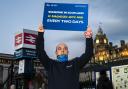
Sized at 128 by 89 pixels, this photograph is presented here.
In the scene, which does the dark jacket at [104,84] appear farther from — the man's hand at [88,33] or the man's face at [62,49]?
the man's hand at [88,33]

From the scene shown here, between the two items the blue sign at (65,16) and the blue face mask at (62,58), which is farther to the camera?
the blue sign at (65,16)

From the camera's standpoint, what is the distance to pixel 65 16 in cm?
870

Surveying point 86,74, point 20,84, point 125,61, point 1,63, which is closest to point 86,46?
point 125,61

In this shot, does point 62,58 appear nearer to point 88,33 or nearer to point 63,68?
point 63,68

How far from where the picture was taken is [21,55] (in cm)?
2352

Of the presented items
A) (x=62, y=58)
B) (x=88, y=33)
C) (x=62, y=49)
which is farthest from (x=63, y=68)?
(x=88, y=33)

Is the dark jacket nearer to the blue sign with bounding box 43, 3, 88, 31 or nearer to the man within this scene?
the man

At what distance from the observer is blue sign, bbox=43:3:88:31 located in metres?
8.51

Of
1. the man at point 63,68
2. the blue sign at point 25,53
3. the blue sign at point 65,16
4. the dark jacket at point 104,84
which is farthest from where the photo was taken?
the blue sign at point 25,53

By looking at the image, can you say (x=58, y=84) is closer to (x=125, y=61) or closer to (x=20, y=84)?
(x=125, y=61)

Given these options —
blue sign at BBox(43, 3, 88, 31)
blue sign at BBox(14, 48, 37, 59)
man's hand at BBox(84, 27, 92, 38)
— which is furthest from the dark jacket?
blue sign at BBox(14, 48, 37, 59)

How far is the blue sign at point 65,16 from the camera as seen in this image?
27.9 feet

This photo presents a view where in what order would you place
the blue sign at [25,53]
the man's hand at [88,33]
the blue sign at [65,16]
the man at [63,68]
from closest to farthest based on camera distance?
the man at [63,68] < the man's hand at [88,33] < the blue sign at [65,16] < the blue sign at [25,53]

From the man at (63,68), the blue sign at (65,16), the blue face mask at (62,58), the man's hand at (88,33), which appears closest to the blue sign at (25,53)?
the blue sign at (65,16)
